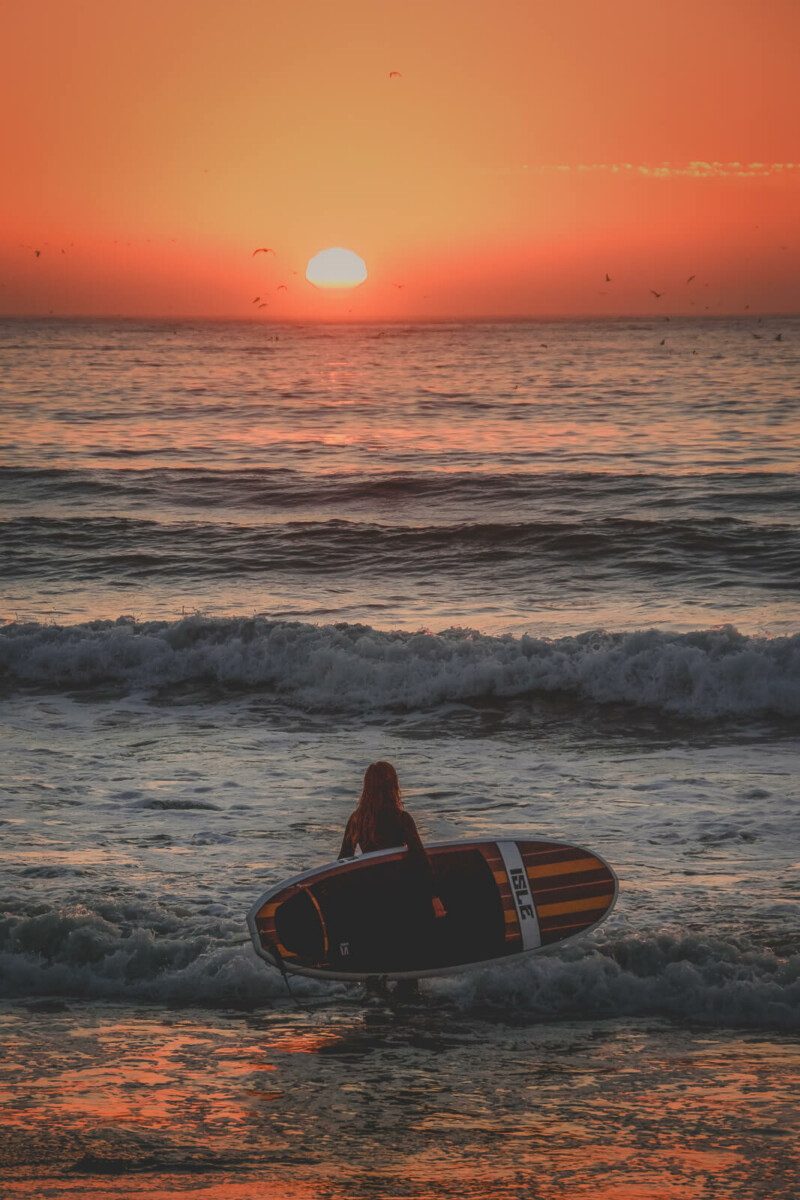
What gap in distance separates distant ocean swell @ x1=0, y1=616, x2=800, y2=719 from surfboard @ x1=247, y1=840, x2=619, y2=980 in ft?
Answer: 22.3

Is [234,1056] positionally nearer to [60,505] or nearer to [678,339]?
[60,505]

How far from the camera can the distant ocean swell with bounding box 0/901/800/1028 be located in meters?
6.79

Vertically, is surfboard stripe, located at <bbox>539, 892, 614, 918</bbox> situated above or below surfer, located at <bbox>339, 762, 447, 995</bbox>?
below

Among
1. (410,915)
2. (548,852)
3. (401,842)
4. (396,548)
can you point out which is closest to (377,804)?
(401,842)

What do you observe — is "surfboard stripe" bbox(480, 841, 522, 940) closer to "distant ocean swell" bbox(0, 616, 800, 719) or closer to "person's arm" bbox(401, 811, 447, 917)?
"person's arm" bbox(401, 811, 447, 917)

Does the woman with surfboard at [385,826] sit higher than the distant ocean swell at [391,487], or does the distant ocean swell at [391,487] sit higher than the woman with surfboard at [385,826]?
the distant ocean swell at [391,487]

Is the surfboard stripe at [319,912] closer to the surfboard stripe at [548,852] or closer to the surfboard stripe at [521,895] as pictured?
the surfboard stripe at [521,895]

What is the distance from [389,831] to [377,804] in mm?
203

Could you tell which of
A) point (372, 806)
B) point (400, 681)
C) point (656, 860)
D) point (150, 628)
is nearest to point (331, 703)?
point (400, 681)

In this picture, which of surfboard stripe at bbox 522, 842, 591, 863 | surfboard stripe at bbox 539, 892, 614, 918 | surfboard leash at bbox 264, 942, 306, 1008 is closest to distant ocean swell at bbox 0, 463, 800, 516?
surfboard stripe at bbox 522, 842, 591, 863

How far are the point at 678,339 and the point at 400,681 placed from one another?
115370 millimetres

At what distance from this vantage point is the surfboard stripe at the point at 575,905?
7.29 meters

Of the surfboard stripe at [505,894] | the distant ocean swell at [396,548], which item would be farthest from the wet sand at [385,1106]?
the distant ocean swell at [396,548]

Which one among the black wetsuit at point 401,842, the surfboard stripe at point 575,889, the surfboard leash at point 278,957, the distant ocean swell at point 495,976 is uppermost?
the black wetsuit at point 401,842
